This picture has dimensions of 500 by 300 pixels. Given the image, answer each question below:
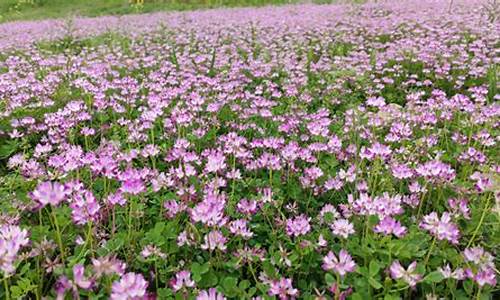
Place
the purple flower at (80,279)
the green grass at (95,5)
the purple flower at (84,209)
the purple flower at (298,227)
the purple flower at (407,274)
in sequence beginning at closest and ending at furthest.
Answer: the purple flower at (80,279)
the purple flower at (407,274)
the purple flower at (84,209)
the purple flower at (298,227)
the green grass at (95,5)

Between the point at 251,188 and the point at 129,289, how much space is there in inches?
54.6

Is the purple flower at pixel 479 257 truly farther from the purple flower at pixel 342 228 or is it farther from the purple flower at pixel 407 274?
the purple flower at pixel 342 228

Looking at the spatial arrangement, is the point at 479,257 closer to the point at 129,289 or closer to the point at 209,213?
the point at 209,213

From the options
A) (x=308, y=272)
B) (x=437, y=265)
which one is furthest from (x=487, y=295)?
(x=308, y=272)

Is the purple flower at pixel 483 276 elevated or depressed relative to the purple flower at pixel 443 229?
depressed

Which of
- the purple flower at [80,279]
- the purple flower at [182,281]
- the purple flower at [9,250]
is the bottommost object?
the purple flower at [182,281]

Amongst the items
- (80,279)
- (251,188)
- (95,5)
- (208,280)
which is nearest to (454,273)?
(208,280)

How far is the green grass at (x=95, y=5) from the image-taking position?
60.8 feet

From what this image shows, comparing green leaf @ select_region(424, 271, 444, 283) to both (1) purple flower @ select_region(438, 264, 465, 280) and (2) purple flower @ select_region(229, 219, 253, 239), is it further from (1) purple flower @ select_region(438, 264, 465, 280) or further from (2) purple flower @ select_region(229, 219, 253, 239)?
(2) purple flower @ select_region(229, 219, 253, 239)

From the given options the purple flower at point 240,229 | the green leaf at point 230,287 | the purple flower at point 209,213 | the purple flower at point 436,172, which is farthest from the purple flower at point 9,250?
A: the purple flower at point 436,172

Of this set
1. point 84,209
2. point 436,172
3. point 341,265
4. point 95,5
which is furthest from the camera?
point 95,5

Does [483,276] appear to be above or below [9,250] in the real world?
below

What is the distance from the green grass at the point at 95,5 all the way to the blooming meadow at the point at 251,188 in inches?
525

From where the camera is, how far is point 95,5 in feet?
72.6
